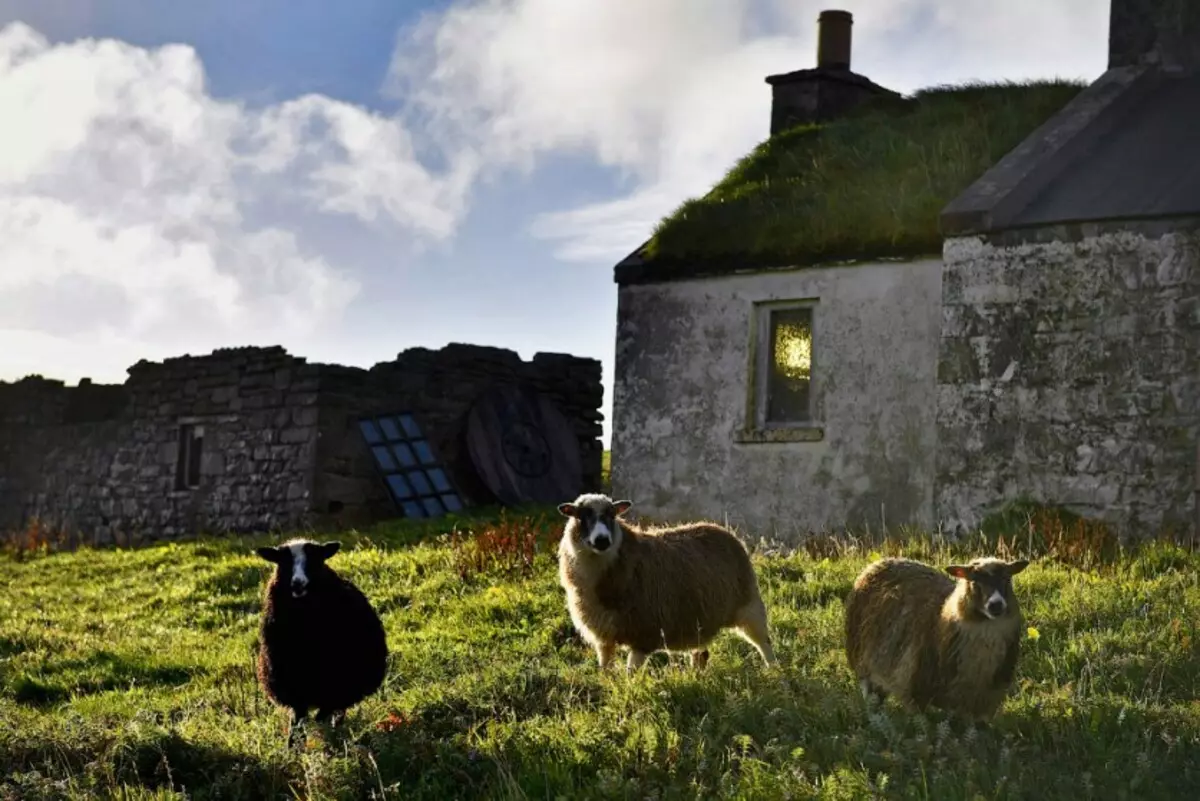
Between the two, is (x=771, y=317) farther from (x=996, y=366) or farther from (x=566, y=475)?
(x=566, y=475)

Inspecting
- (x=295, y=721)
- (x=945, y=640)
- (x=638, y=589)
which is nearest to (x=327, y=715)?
(x=295, y=721)

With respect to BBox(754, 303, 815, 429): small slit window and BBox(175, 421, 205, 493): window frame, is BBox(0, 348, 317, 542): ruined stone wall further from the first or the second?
BBox(754, 303, 815, 429): small slit window

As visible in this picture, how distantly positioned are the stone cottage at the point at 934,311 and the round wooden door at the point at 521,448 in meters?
4.28

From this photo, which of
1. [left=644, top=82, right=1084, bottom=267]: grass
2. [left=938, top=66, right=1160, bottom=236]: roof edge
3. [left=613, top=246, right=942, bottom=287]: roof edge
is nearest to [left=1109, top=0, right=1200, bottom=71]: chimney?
[left=938, top=66, right=1160, bottom=236]: roof edge

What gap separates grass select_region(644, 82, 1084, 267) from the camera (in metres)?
18.3

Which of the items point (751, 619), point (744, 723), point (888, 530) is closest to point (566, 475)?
point (888, 530)

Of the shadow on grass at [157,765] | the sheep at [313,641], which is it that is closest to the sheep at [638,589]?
the sheep at [313,641]

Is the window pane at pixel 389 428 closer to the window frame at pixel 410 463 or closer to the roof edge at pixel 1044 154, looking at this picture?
the window frame at pixel 410 463

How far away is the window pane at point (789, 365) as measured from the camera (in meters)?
18.9

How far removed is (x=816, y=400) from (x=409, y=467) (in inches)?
281

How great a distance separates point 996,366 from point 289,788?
33.8 ft

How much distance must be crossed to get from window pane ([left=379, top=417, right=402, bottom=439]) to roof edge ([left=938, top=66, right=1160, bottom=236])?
371 inches

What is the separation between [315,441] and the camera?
75.4 feet

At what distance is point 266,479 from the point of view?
23703 millimetres
